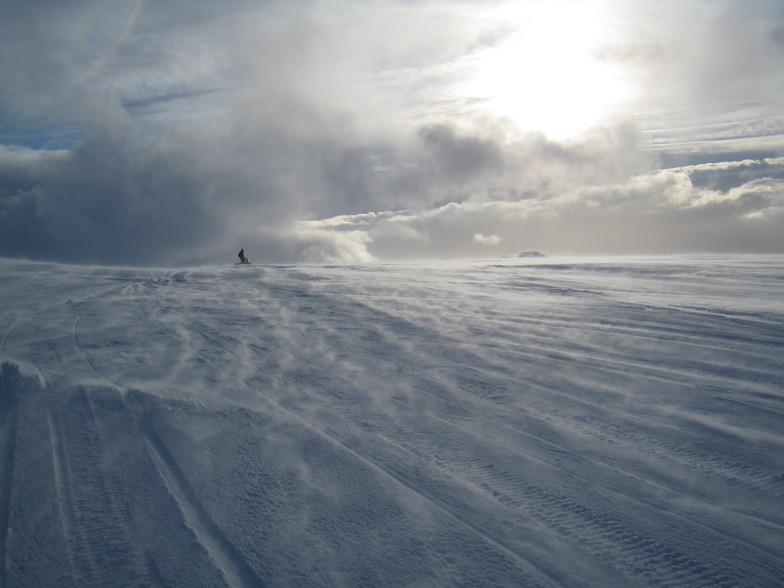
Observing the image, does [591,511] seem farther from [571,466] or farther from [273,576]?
[273,576]

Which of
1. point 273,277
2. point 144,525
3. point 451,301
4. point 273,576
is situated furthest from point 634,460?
point 273,277

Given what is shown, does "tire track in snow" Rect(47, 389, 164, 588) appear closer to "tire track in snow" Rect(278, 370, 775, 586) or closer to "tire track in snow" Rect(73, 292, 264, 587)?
"tire track in snow" Rect(73, 292, 264, 587)

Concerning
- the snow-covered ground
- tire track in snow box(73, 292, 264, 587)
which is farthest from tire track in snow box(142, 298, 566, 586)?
tire track in snow box(73, 292, 264, 587)

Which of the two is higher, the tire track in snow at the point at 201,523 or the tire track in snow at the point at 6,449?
the tire track in snow at the point at 6,449

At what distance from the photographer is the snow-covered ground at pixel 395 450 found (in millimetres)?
3307

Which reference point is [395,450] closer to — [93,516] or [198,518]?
[198,518]

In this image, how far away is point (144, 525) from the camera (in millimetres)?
Result: 3600

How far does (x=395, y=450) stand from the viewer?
4703mm

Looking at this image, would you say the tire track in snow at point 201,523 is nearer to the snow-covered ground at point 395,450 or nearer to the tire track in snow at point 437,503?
the snow-covered ground at point 395,450

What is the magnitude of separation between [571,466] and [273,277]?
13050mm

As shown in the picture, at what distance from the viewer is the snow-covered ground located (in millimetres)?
3307

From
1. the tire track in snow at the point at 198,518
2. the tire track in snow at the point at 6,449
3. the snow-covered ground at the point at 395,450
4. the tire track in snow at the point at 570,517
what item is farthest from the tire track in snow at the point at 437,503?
the tire track in snow at the point at 6,449

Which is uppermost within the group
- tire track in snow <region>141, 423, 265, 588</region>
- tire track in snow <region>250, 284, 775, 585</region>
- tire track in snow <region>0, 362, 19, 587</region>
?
tire track in snow <region>0, 362, 19, 587</region>

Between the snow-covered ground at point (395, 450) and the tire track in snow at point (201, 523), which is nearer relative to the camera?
the tire track in snow at point (201, 523)
